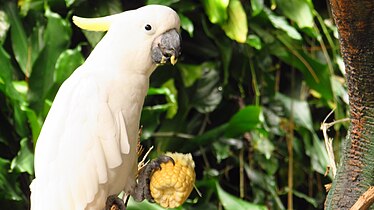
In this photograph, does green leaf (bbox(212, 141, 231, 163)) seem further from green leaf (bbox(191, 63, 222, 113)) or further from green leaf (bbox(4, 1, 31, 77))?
green leaf (bbox(4, 1, 31, 77))

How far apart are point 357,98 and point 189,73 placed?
78cm

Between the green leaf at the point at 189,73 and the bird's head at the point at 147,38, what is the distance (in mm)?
798

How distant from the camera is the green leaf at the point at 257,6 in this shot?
57.9 inches

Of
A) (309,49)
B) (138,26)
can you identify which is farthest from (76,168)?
(309,49)

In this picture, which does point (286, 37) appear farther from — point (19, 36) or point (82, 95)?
point (82, 95)

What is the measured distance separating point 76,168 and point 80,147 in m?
0.02

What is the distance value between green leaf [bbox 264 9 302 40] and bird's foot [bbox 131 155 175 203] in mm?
839

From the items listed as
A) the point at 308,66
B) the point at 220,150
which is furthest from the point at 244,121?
the point at 308,66

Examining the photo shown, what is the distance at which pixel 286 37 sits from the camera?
1567 millimetres

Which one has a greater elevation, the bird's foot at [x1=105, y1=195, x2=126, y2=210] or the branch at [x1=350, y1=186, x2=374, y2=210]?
the branch at [x1=350, y1=186, x2=374, y2=210]

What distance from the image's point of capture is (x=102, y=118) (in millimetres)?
706

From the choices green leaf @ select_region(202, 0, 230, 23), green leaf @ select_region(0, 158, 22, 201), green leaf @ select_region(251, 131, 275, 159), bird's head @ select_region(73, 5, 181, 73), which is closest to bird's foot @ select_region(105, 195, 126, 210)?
bird's head @ select_region(73, 5, 181, 73)

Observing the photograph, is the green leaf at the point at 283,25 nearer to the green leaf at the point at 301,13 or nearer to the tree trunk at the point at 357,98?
the green leaf at the point at 301,13

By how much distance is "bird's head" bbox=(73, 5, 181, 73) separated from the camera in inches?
28.2
